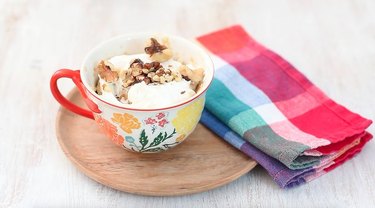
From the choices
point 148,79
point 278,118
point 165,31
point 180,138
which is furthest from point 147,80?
point 165,31

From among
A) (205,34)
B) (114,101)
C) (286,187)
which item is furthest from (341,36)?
(114,101)

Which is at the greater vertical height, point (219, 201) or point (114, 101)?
point (114, 101)

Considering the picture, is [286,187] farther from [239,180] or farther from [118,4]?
[118,4]

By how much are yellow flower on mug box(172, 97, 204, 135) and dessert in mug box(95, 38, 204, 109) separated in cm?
2

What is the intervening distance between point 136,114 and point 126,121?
25mm

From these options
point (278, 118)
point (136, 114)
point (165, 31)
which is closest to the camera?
point (136, 114)

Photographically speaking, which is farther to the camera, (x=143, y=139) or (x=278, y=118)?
(x=278, y=118)

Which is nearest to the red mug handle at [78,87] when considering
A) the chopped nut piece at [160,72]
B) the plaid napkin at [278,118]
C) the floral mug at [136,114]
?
the floral mug at [136,114]

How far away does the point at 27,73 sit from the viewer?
1188 mm

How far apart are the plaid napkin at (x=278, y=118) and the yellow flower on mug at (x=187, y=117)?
0.08 m

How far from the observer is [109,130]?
92cm

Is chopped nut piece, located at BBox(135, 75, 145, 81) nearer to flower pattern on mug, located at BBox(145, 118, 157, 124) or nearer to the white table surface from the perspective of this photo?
flower pattern on mug, located at BBox(145, 118, 157, 124)

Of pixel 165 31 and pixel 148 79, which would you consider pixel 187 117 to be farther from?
pixel 165 31

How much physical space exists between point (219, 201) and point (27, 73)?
0.50m
